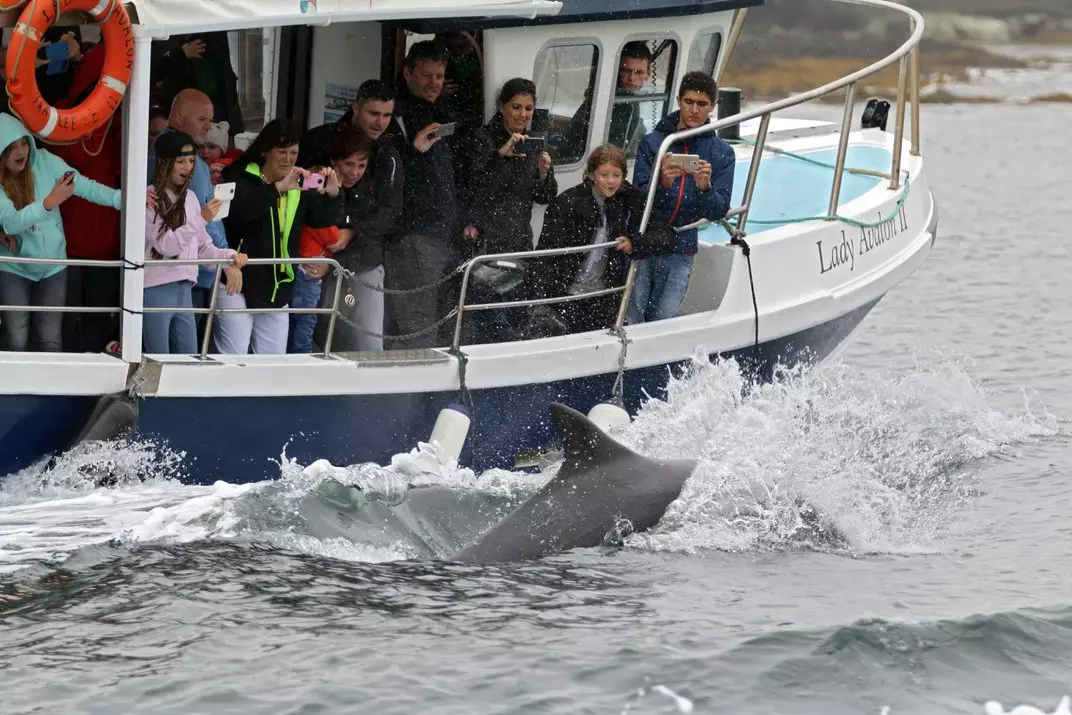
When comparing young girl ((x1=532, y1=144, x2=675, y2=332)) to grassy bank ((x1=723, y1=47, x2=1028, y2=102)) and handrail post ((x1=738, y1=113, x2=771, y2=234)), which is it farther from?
grassy bank ((x1=723, y1=47, x2=1028, y2=102))

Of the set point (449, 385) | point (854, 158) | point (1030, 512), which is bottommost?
point (1030, 512)

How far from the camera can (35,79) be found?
326 inches

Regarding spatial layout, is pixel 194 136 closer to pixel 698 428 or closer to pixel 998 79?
pixel 698 428

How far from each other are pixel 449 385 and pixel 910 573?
109 inches

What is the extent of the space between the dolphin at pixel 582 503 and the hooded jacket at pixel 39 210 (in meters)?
2.61

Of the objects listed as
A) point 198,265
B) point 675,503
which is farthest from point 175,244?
point 675,503

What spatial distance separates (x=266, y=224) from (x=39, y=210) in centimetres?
138

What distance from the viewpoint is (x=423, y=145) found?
33.1 feet

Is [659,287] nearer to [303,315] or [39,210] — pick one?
[303,315]

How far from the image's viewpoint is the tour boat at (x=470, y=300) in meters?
8.73

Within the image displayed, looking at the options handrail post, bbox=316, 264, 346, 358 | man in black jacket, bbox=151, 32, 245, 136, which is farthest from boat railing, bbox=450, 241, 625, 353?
man in black jacket, bbox=151, 32, 245, 136

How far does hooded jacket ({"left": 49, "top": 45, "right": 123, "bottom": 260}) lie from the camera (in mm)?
8930

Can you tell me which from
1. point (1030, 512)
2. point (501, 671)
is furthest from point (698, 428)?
point (501, 671)

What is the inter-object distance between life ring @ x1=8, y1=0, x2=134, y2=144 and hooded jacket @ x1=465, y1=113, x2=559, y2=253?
253 centimetres
